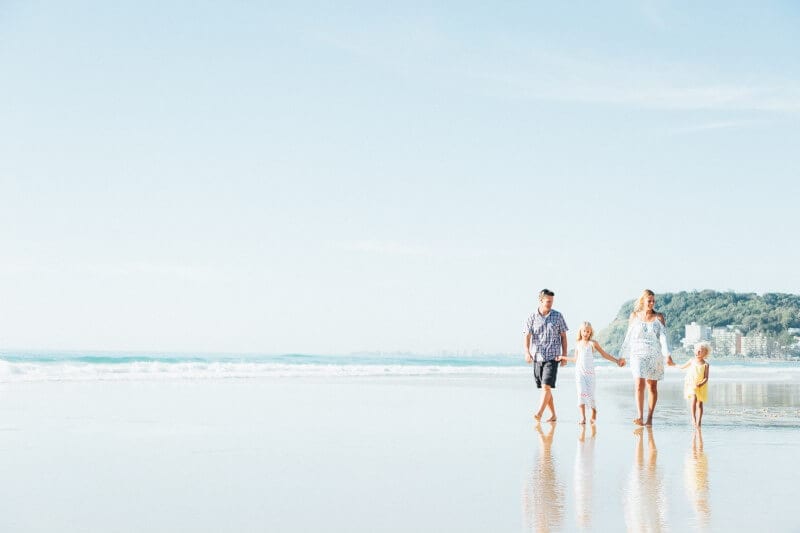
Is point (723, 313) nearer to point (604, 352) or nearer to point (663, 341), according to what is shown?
point (663, 341)

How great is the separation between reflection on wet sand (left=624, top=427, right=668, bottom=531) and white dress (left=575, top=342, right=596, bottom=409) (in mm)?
2942

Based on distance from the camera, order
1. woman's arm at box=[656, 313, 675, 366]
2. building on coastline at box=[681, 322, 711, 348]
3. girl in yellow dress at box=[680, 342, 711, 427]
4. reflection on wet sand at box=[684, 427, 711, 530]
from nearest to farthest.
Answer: reflection on wet sand at box=[684, 427, 711, 530] → girl in yellow dress at box=[680, 342, 711, 427] → woman's arm at box=[656, 313, 675, 366] → building on coastline at box=[681, 322, 711, 348]

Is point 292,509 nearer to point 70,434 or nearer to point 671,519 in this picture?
point 671,519

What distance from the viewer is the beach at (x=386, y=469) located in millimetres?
5258

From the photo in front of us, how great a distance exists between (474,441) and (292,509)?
13.1 feet

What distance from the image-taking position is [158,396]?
52.8ft

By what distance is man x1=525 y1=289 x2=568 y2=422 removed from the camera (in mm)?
11617

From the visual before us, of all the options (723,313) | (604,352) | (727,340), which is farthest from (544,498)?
(723,313)

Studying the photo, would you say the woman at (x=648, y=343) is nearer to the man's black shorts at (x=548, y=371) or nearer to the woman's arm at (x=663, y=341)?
the woman's arm at (x=663, y=341)

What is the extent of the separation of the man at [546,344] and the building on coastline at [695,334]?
311 feet

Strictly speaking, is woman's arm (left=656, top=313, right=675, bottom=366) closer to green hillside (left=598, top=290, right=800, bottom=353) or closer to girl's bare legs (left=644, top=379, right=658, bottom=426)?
girl's bare legs (left=644, top=379, right=658, bottom=426)

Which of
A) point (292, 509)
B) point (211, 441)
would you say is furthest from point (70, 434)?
point (292, 509)

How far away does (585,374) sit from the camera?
11352mm

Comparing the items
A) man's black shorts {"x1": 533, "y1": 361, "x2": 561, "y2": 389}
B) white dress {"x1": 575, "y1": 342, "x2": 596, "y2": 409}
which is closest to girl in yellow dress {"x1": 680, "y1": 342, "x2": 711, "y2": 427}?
white dress {"x1": 575, "y1": 342, "x2": 596, "y2": 409}
